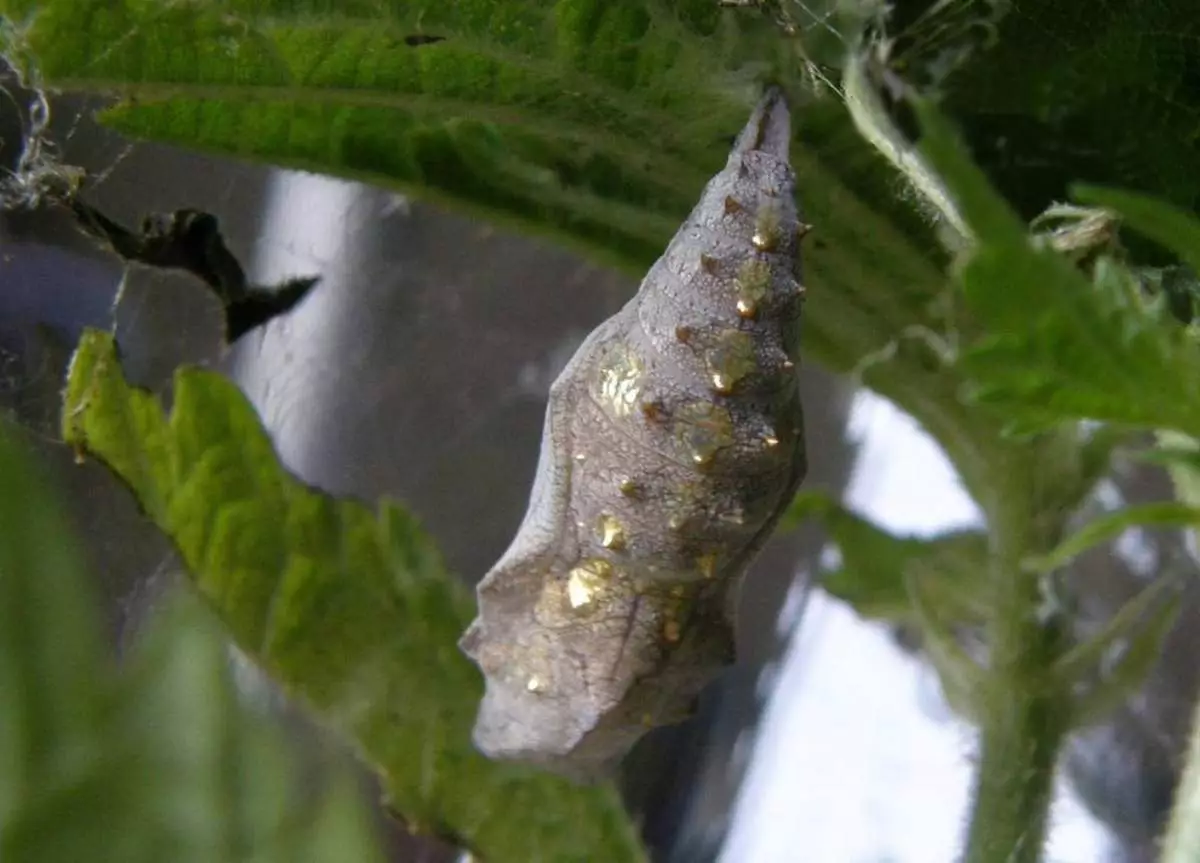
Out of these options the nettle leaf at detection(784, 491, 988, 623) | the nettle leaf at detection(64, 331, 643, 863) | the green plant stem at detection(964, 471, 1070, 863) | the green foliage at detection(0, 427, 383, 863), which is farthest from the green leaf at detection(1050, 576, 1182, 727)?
the green foliage at detection(0, 427, 383, 863)

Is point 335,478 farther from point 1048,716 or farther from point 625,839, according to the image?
point 1048,716

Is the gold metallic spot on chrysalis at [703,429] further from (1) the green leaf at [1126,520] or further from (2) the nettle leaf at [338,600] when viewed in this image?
(2) the nettle leaf at [338,600]

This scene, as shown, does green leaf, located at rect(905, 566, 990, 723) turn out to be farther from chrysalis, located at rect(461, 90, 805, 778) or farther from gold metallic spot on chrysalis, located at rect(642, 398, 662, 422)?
gold metallic spot on chrysalis, located at rect(642, 398, 662, 422)

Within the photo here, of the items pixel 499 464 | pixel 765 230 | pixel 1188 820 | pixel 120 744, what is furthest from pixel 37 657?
pixel 499 464

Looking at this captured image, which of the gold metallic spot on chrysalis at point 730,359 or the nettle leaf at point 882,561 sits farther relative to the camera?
the nettle leaf at point 882,561


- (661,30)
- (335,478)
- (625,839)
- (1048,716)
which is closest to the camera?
(661,30)

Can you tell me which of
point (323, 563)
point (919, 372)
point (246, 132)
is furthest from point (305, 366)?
point (919, 372)

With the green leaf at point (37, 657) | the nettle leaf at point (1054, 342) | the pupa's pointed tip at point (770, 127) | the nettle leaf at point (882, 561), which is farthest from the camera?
the nettle leaf at point (882, 561)

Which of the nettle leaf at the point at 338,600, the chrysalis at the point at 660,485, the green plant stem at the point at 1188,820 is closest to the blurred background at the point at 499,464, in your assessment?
the nettle leaf at the point at 338,600
